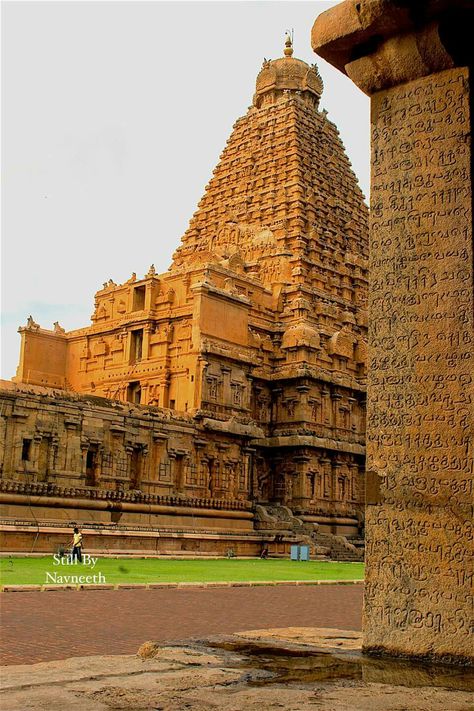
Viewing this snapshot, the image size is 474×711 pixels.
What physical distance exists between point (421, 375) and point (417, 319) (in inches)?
21.9

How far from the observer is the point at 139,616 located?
41.5 feet

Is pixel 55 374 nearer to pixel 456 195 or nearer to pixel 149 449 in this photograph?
pixel 149 449

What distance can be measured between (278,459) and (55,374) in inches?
561

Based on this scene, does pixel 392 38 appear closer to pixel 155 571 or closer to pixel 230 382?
pixel 155 571

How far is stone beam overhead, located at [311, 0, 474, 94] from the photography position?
7805 mm

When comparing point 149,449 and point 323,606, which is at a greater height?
point 149,449

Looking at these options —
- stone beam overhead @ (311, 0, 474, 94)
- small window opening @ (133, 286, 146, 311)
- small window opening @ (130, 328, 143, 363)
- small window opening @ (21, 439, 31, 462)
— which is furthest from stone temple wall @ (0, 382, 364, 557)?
stone beam overhead @ (311, 0, 474, 94)

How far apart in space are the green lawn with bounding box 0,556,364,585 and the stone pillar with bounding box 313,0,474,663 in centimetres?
1200

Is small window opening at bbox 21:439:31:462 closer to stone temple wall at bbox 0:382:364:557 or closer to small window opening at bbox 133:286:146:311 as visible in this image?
stone temple wall at bbox 0:382:364:557

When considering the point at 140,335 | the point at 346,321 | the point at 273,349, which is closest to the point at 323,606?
the point at 140,335

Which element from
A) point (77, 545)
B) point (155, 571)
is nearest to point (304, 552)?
point (155, 571)

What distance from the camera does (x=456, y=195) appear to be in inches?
309

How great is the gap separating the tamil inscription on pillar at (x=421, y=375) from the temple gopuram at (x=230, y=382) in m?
22.5

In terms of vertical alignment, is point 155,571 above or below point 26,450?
below
